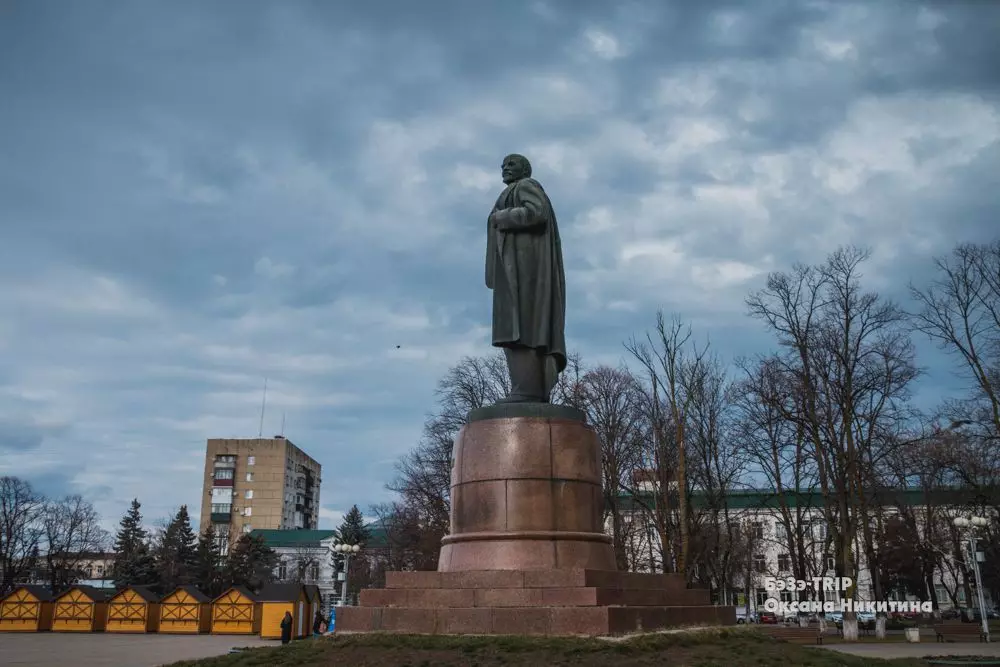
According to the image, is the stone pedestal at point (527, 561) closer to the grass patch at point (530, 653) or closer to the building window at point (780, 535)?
the grass patch at point (530, 653)

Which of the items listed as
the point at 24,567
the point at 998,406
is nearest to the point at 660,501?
the point at 998,406

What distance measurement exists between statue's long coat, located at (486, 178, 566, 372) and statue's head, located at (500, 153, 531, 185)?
173 mm

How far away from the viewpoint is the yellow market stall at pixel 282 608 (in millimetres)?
27094

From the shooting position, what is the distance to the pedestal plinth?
11148 mm

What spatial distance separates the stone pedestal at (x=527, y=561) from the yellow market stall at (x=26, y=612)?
94.0 ft

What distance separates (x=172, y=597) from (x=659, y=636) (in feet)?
97.3

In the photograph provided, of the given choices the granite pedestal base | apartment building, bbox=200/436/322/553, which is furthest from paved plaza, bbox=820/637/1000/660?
apartment building, bbox=200/436/322/553

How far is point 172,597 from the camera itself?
3356cm

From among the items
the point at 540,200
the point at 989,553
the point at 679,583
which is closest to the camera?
the point at 679,583

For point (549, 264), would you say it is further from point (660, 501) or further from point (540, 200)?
point (660, 501)

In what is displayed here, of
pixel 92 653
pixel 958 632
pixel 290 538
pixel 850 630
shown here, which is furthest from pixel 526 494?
pixel 290 538

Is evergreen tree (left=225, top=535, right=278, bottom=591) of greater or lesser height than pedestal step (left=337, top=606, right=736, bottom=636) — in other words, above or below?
below

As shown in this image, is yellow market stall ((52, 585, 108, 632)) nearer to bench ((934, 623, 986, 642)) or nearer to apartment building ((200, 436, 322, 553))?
bench ((934, 623, 986, 642))

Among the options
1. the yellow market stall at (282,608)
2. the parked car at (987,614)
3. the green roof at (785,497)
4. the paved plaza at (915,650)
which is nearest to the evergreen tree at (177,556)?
the yellow market stall at (282,608)
